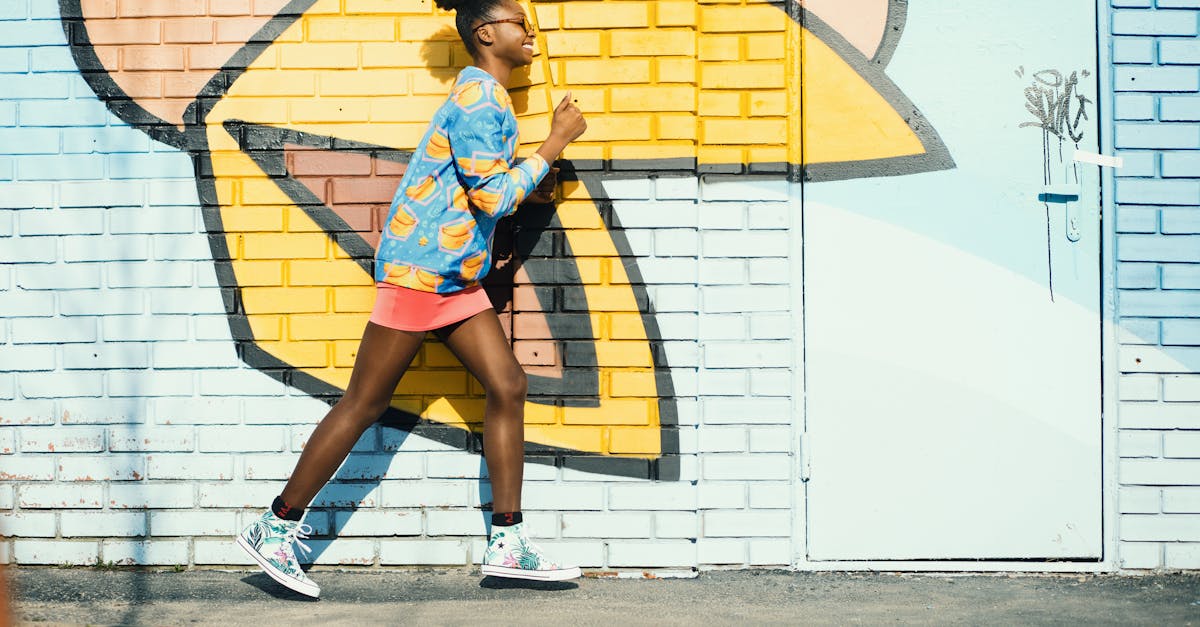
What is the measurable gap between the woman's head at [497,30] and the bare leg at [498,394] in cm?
89

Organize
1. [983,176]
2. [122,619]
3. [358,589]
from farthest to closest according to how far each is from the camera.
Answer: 1. [983,176]
2. [358,589]
3. [122,619]

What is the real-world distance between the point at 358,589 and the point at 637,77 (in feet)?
6.76

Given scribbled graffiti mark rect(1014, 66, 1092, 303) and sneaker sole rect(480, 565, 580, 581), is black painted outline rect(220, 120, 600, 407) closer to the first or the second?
sneaker sole rect(480, 565, 580, 581)

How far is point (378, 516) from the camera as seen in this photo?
4277mm

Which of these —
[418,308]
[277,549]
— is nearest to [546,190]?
[418,308]

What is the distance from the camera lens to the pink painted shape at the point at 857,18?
4.30 metres

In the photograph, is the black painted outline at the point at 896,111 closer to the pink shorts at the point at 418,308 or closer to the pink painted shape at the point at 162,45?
the pink shorts at the point at 418,308

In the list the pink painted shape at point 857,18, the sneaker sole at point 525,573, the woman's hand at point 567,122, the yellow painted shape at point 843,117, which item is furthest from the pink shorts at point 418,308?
the pink painted shape at point 857,18

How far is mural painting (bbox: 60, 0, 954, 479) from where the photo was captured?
4188mm

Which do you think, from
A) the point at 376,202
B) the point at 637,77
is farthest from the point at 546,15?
the point at 376,202

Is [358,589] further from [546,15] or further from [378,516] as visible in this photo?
[546,15]

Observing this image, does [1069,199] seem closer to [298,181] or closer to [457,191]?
[457,191]

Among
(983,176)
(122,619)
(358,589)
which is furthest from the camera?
(983,176)

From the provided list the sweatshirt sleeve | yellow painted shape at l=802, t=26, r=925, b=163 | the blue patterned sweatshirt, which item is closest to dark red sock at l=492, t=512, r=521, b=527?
the blue patterned sweatshirt
